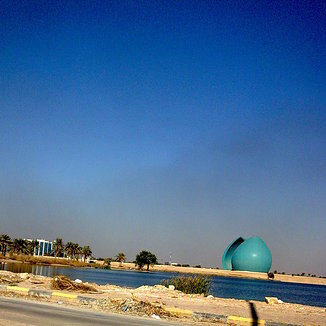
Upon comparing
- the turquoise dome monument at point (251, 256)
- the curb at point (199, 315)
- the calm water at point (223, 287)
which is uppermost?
the turquoise dome monument at point (251, 256)

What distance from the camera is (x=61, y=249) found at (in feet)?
431

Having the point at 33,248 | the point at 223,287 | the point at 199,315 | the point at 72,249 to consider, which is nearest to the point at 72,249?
the point at 72,249

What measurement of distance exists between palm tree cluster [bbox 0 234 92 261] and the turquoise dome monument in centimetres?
4513

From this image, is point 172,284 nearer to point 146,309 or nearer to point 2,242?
point 146,309

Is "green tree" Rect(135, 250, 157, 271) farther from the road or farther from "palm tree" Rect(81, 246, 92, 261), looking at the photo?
the road

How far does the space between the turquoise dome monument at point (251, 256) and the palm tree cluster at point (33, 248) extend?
45130 millimetres

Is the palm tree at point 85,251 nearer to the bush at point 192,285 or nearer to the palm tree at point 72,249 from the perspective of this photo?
the palm tree at point 72,249

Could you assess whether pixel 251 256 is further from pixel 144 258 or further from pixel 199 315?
pixel 199 315

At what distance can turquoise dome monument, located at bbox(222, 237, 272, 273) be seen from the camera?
127m

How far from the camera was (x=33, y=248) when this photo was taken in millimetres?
128875

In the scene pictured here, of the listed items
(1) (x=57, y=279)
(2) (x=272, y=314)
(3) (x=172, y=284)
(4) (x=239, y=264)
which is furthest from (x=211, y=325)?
(4) (x=239, y=264)

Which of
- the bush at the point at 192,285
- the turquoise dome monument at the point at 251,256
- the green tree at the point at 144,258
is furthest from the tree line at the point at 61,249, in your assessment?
the bush at the point at 192,285

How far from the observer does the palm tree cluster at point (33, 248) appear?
11729cm

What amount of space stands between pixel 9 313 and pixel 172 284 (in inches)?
631
